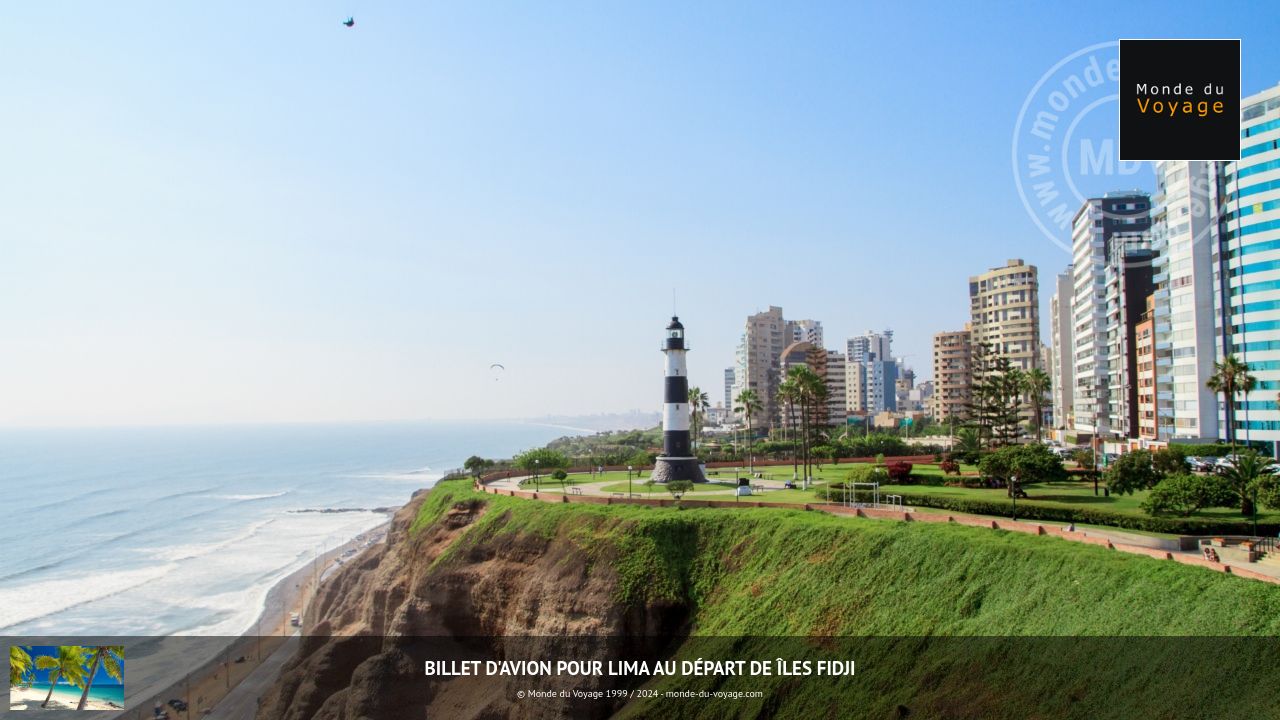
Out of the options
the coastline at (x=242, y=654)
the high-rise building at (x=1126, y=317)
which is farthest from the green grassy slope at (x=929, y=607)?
the high-rise building at (x=1126, y=317)

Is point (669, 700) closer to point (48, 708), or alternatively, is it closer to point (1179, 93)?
point (48, 708)

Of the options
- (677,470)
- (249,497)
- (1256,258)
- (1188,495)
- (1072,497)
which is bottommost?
(249,497)

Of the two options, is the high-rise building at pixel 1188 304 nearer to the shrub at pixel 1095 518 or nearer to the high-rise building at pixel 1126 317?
the high-rise building at pixel 1126 317

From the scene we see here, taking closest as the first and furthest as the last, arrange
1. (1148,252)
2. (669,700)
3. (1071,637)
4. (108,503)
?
(1071,637), (669,700), (1148,252), (108,503)

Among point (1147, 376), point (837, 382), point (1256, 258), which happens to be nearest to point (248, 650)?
point (1256, 258)

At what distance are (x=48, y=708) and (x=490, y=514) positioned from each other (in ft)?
78.5

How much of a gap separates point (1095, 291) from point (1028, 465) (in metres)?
64.6

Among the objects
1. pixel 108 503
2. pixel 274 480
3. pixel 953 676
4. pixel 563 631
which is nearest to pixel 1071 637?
pixel 953 676

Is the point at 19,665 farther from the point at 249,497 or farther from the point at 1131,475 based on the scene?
the point at 249,497

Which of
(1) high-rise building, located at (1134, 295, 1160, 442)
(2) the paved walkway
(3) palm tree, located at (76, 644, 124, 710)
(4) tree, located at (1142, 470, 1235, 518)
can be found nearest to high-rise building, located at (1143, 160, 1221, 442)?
(1) high-rise building, located at (1134, 295, 1160, 442)

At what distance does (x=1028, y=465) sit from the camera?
40.5m

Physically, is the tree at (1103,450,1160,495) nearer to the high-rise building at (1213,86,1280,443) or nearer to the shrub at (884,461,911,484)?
the shrub at (884,461,911,484)

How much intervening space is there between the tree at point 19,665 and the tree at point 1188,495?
2184 inches

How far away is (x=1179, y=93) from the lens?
3794cm
